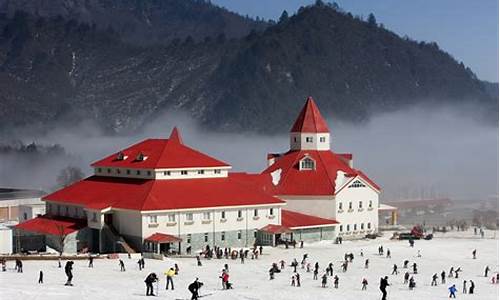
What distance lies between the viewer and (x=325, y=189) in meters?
104

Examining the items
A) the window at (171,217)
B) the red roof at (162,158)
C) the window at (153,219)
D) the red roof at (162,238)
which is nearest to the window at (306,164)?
the red roof at (162,158)

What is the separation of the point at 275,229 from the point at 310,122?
2169cm

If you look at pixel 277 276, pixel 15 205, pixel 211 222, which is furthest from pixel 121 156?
pixel 15 205

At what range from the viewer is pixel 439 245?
3674 inches

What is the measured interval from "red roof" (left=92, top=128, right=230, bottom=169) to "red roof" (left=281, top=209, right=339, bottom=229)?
22.2 ft

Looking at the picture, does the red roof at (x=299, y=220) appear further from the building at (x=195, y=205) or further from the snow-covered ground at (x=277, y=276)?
the snow-covered ground at (x=277, y=276)

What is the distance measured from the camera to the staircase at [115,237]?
281ft

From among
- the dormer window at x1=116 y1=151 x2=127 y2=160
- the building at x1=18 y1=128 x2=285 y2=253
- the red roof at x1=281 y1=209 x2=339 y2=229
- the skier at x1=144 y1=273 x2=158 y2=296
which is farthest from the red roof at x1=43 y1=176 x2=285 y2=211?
the skier at x1=144 y1=273 x2=158 y2=296

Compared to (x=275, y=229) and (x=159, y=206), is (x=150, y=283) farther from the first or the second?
(x=275, y=229)

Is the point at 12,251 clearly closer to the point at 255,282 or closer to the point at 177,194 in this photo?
the point at 177,194

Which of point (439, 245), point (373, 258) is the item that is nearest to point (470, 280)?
point (373, 258)

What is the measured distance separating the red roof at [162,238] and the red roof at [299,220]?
40.9 ft

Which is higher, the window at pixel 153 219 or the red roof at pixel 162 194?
the red roof at pixel 162 194

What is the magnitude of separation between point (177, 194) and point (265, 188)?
16.5 meters
